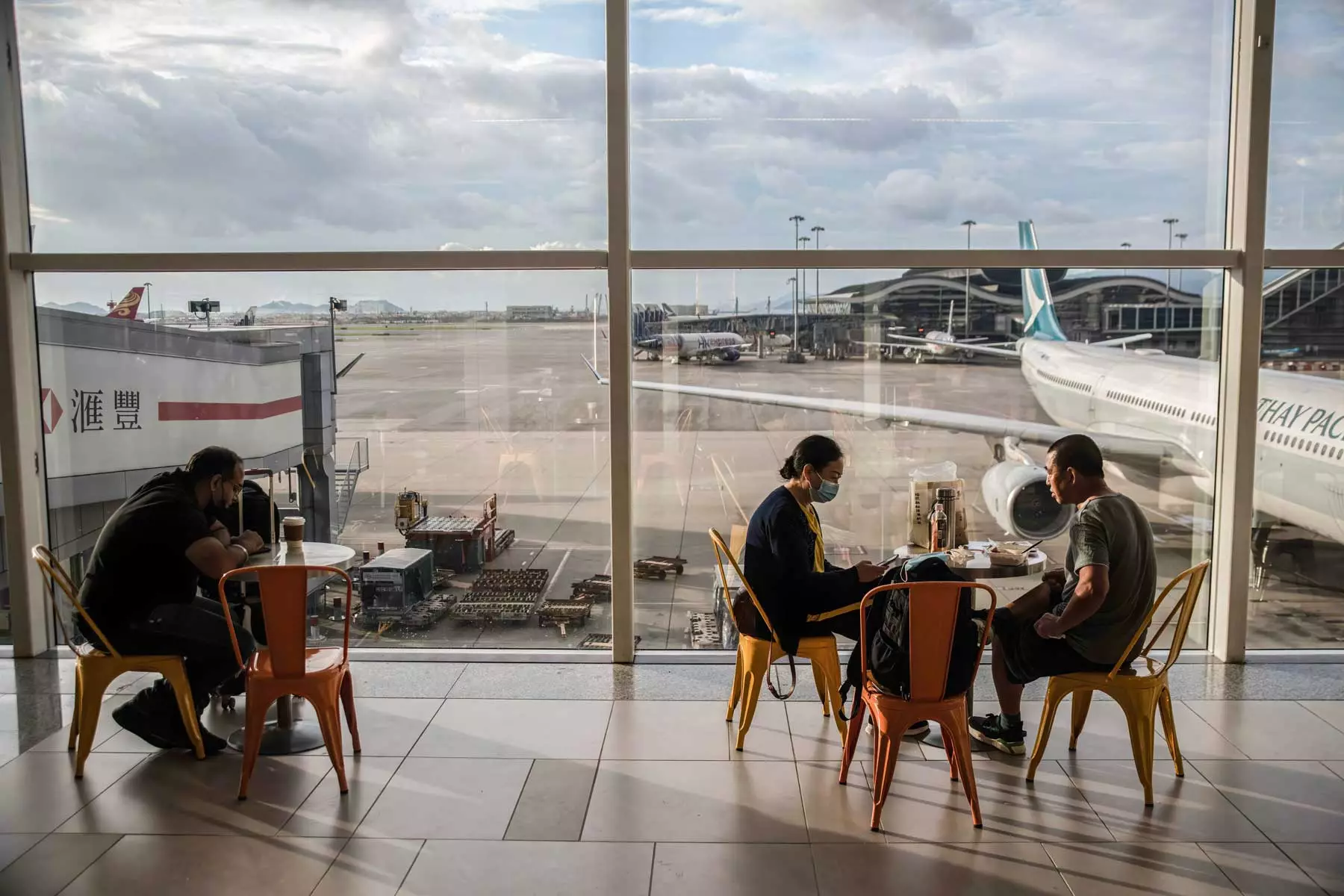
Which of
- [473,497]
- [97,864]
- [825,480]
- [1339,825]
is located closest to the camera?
[97,864]

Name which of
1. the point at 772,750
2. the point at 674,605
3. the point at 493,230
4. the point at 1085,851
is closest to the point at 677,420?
the point at 674,605

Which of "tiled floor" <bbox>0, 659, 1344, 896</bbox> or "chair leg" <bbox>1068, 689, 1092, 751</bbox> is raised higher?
"chair leg" <bbox>1068, 689, 1092, 751</bbox>

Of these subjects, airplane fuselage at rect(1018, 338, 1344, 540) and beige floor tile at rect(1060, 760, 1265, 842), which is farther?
airplane fuselage at rect(1018, 338, 1344, 540)

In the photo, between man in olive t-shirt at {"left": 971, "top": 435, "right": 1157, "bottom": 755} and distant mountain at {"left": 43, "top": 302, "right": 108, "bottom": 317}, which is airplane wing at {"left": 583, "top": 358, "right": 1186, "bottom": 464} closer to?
man in olive t-shirt at {"left": 971, "top": 435, "right": 1157, "bottom": 755}

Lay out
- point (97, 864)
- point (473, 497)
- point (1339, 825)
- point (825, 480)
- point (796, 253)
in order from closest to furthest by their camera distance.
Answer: point (97, 864), point (1339, 825), point (825, 480), point (796, 253), point (473, 497)

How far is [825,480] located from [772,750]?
1.06 m

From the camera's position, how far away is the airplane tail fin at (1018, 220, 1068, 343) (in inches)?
194

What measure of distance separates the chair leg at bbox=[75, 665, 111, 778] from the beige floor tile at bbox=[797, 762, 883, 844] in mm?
2546

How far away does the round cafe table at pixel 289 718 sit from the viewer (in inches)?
151

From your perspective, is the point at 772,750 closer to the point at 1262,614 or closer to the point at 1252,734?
the point at 1252,734

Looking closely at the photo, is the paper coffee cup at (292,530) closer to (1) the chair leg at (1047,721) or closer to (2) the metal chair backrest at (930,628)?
(2) the metal chair backrest at (930,628)

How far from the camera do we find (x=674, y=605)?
200 inches

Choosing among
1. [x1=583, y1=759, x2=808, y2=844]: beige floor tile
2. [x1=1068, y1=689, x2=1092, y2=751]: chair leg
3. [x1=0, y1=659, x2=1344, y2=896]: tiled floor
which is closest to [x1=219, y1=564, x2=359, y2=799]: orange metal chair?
[x1=0, y1=659, x2=1344, y2=896]: tiled floor

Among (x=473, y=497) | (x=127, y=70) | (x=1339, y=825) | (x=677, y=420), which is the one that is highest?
(x=127, y=70)
